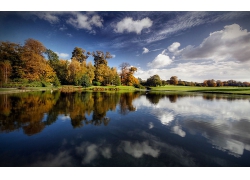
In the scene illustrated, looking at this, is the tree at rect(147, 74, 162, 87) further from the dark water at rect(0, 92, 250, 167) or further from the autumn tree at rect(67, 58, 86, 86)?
the dark water at rect(0, 92, 250, 167)

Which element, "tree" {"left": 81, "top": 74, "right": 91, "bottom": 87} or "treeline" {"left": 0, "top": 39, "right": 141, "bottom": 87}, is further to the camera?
"tree" {"left": 81, "top": 74, "right": 91, "bottom": 87}

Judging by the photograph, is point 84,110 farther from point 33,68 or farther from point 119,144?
point 33,68

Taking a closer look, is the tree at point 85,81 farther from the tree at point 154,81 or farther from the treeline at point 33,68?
the tree at point 154,81

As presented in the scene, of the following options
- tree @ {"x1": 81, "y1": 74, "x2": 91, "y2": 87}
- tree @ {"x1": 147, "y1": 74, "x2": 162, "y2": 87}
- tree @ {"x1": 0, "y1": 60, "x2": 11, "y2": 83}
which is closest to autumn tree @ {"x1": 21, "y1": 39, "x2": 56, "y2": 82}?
tree @ {"x1": 0, "y1": 60, "x2": 11, "y2": 83}

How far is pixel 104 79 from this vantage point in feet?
131

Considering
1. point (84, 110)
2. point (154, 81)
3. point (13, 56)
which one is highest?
point (13, 56)

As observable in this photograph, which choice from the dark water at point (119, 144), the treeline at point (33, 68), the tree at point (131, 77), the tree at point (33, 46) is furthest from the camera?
the tree at point (131, 77)

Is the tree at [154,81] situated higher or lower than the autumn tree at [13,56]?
lower

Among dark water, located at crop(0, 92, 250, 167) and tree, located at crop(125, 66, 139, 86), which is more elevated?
tree, located at crop(125, 66, 139, 86)

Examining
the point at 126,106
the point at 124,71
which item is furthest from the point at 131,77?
the point at 126,106

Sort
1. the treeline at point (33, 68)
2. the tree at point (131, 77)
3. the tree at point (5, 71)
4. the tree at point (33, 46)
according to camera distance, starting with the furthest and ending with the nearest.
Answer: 1. the tree at point (131, 77)
2. the tree at point (33, 46)
3. the treeline at point (33, 68)
4. the tree at point (5, 71)

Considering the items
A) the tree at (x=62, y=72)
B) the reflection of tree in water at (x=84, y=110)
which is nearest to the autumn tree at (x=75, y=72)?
the tree at (x=62, y=72)

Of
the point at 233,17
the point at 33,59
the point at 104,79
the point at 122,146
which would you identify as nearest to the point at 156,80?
the point at 104,79

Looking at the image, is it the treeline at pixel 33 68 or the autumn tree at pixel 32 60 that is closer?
the treeline at pixel 33 68
